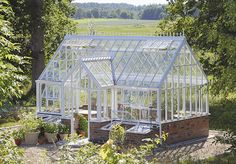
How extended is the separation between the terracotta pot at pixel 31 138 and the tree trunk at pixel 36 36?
1346 cm

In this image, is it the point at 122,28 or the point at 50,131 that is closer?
the point at 50,131

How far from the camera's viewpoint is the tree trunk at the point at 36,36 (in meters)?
35.5

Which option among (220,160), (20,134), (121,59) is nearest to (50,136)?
(20,134)

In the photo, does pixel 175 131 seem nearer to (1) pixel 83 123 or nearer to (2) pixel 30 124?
(1) pixel 83 123

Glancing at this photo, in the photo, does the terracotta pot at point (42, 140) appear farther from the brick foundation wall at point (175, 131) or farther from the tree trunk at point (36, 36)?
the tree trunk at point (36, 36)

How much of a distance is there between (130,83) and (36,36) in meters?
14.4

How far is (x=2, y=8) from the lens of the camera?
11.2m

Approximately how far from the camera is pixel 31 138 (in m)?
22.5

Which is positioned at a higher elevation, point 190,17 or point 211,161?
point 190,17

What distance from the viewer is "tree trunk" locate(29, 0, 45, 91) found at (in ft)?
117

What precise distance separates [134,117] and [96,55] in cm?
371

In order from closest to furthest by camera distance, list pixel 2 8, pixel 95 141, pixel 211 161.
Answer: pixel 2 8, pixel 211 161, pixel 95 141

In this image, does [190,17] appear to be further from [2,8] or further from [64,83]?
[2,8]

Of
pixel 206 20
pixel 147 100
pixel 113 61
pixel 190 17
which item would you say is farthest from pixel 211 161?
pixel 190 17
